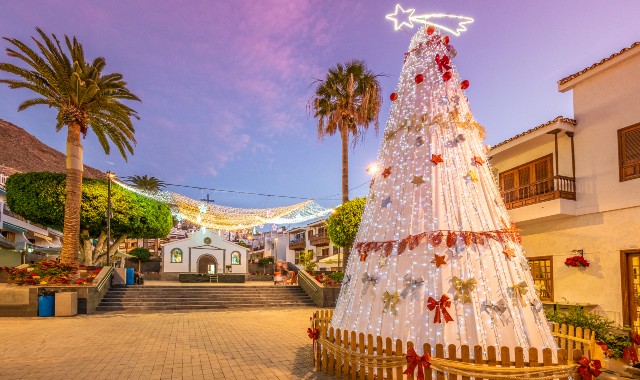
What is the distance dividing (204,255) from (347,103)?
26.2 meters

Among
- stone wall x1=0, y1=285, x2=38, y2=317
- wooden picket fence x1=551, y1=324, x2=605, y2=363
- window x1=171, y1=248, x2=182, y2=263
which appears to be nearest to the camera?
wooden picket fence x1=551, y1=324, x2=605, y2=363

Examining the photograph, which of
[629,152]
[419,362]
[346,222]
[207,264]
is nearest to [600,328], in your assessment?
[629,152]

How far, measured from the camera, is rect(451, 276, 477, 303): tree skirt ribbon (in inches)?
242

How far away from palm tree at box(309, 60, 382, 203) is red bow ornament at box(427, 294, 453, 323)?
1801 centimetres

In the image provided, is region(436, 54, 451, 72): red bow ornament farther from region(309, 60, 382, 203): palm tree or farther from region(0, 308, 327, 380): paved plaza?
region(309, 60, 382, 203): palm tree

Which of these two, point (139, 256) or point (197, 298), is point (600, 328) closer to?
point (197, 298)

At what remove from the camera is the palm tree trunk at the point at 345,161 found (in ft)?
79.6

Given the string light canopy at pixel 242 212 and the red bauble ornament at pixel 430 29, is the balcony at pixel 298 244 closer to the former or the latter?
the string light canopy at pixel 242 212

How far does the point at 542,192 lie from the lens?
15484mm

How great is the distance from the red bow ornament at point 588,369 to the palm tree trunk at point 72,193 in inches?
915

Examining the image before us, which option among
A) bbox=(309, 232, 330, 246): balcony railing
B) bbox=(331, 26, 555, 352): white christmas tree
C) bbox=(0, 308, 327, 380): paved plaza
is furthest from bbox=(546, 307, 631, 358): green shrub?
bbox=(309, 232, 330, 246): balcony railing

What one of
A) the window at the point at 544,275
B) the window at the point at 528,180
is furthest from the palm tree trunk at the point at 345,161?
the window at the point at 544,275

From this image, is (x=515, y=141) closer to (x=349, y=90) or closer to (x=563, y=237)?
(x=563, y=237)

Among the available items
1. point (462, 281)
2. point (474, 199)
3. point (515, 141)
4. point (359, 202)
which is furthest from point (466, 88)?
point (359, 202)
